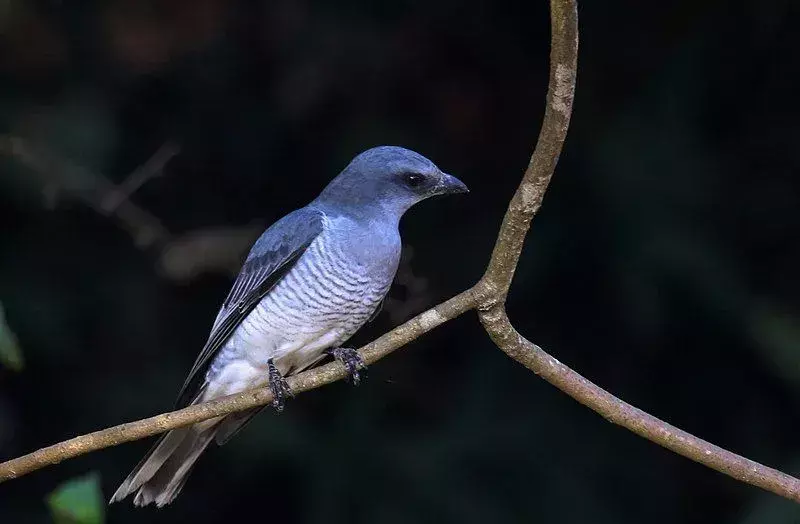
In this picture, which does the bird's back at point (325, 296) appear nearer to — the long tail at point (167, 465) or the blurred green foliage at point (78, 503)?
the long tail at point (167, 465)

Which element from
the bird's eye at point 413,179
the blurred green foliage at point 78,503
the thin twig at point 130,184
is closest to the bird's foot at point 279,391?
the bird's eye at point 413,179

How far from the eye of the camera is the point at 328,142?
4.34m

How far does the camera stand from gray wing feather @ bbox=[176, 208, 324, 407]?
3.17 m

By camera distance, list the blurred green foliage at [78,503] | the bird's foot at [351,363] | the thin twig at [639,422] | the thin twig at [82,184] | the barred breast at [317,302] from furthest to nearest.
Result: the thin twig at [82,184]
the barred breast at [317,302]
the bird's foot at [351,363]
the thin twig at [639,422]
the blurred green foliage at [78,503]

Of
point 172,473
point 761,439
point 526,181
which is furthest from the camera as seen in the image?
point 761,439

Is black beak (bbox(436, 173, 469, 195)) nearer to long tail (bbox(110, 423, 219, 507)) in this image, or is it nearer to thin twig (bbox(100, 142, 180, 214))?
long tail (bbox(110, 423, 219, 507))

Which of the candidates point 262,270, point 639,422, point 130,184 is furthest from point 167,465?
point 639,422

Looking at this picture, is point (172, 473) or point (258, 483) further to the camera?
point (258, 483)

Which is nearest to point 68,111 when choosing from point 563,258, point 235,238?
point 235,238

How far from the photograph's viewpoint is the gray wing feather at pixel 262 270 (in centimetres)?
317

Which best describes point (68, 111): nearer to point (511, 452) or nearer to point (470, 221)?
point (470, 221)

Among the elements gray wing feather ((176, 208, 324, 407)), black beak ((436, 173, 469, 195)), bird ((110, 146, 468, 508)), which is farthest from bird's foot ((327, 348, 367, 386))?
black beak ((436, 173, 469, 195))

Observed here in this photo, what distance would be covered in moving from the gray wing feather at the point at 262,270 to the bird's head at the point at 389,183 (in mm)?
114

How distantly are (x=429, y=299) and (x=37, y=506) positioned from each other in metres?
1.69
